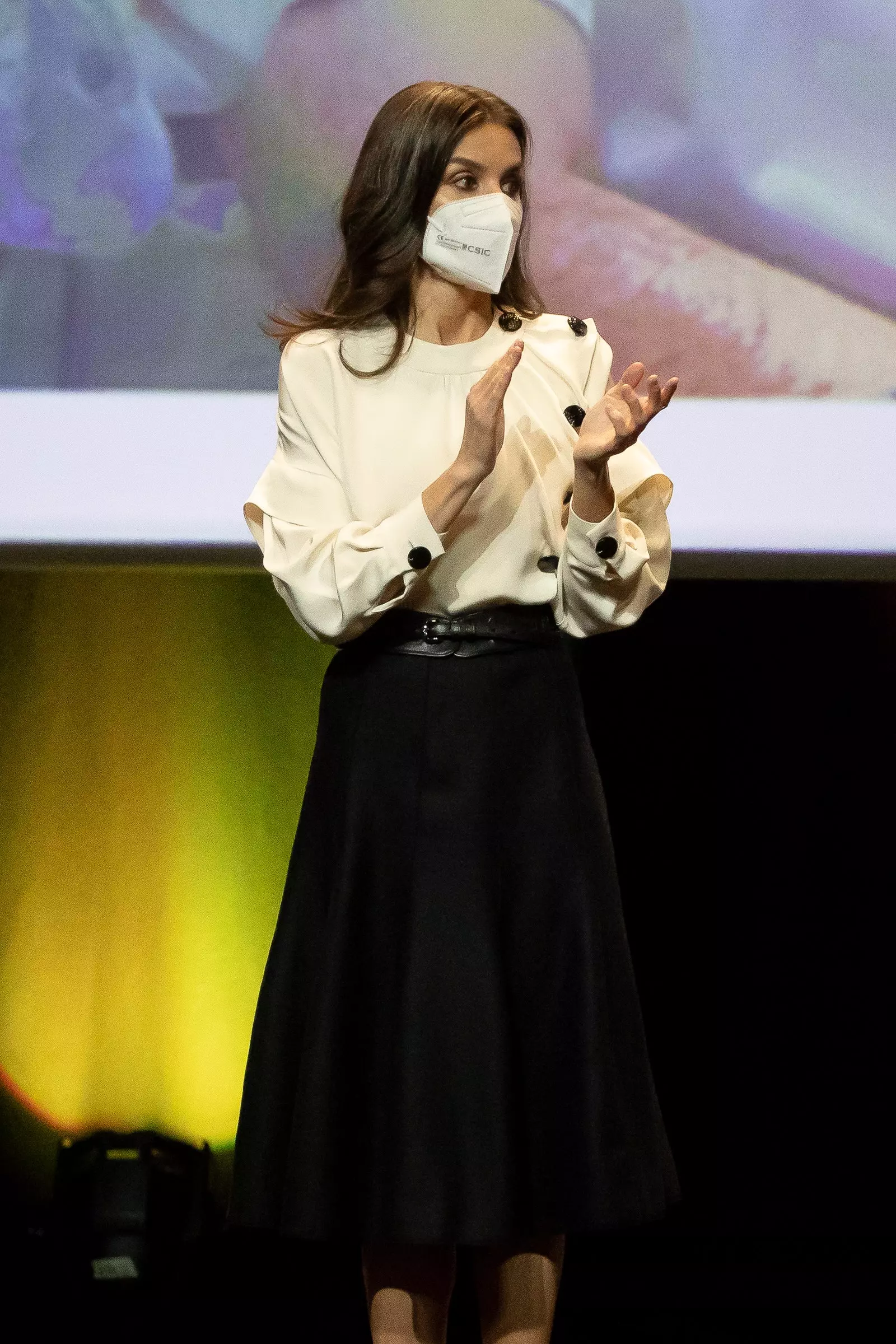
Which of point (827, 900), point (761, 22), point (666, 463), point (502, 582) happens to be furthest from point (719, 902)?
point (761, 22)

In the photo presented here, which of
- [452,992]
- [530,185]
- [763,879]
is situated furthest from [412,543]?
[763,879]

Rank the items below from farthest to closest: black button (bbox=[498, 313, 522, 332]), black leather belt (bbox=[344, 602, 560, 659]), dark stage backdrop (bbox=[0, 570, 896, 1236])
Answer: dark stage backdrop (bbox=[0, 570, 896, 1236]) < black button (bbox=[498, 313, 522, 332]) < black leather belt (bbox=[344, 602, 560, 659])

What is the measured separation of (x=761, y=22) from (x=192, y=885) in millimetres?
1730

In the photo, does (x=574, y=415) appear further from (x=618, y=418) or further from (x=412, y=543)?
(x=412, y=543)

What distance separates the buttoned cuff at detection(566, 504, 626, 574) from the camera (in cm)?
160

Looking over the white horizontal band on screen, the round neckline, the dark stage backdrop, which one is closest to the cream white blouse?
the round neckline

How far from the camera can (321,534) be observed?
1.63m

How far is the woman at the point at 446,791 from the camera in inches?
61.4

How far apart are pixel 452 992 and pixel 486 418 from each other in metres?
0.60

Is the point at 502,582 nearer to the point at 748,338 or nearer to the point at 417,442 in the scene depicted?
the point at 417,442

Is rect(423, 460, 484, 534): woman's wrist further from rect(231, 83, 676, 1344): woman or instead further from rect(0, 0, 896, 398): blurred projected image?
rect(0, 0, 896, 398): blurred projected image

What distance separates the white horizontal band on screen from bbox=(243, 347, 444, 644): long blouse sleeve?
0.61m

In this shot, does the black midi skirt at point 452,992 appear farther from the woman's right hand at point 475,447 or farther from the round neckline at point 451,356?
the round neckline at point 451,356

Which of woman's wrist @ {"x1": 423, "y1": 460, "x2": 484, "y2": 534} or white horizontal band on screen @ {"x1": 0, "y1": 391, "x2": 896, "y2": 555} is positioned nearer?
woman's wrist @ {"x1": 423, "y1": 460, "x2": 484, "y2": 534}
